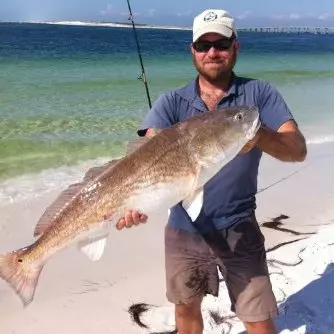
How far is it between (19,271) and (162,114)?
1217 mm

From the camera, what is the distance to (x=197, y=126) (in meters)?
2.74

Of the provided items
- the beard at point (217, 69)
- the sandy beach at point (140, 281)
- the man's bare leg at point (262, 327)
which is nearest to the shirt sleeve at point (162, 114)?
the beard at point (217, 69)

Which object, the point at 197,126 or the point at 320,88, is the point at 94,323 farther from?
the point at 320,88

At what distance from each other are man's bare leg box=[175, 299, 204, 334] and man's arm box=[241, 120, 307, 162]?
117cm

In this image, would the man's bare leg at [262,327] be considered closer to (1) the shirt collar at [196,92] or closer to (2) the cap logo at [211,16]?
(1) the shirt collar at [196,92]

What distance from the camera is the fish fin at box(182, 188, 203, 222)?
9.07ft

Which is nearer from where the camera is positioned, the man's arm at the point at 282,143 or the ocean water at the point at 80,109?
the man's arm at the point at 282,143

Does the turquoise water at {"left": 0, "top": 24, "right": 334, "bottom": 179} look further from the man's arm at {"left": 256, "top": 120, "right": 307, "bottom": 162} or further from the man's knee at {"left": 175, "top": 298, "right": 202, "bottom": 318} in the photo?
the man's arm at {"left": 256, "top": 120, "right": 307, "bottom": 162}

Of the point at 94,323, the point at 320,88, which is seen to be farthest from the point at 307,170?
the point at 320,88

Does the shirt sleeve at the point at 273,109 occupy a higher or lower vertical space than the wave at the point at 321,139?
higher

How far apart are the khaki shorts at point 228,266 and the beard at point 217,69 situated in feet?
2.87

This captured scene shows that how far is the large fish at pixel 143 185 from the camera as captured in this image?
8.89ft

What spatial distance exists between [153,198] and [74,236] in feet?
1.59

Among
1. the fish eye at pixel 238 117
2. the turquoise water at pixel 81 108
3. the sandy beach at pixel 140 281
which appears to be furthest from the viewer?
the turquoise water at pixel 81 108
